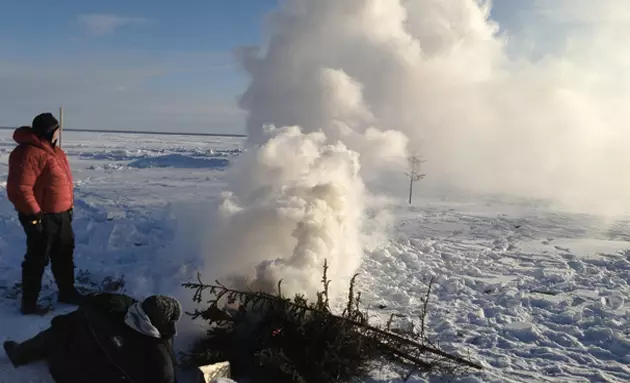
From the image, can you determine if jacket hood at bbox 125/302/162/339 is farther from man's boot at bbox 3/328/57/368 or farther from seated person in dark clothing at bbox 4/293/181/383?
man's boot at bbox 3/328/57/368

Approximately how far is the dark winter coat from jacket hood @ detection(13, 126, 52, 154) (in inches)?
81.2

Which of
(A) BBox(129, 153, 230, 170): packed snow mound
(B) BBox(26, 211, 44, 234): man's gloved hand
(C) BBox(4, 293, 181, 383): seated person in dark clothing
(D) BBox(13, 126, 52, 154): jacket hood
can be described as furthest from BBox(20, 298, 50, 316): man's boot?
(A) BBox(129, 153, 230, 170): packed snow mound

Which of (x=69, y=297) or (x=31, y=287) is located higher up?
(x=31, y=287)

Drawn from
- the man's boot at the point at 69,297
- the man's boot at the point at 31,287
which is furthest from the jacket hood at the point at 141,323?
the man's boot at the point at 69,297

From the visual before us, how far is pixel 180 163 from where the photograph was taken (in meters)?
34.4

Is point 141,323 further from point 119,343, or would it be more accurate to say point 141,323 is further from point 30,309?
point 30,309

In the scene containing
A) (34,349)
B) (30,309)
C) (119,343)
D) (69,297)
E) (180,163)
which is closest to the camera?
(119,343)

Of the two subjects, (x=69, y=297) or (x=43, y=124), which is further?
(x=69, y=297)

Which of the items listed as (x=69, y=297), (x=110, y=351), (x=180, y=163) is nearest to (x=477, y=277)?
(x=69, y=297)

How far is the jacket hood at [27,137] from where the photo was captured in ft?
16.0

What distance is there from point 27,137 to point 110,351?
2.58 metres

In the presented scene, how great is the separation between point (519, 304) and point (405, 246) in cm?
368

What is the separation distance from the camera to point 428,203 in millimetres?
19922

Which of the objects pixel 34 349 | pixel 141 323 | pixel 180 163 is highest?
pixel 141 323
